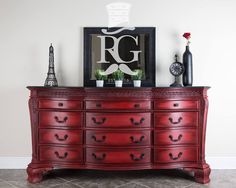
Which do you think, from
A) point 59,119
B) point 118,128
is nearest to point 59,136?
point 59,119

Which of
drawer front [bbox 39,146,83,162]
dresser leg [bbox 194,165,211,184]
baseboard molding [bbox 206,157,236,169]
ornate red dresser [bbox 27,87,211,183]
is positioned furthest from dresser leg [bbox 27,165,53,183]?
baseboard molding [bbox 206,157,236,169]

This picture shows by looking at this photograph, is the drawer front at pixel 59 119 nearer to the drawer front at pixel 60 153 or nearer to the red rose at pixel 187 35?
the drawer front at pixel 60 153

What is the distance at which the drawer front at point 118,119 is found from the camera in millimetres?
2664

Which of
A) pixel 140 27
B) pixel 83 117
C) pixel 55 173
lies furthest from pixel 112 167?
pixel 140 27

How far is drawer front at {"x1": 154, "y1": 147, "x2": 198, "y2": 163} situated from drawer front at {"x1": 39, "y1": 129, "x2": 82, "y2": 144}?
0.83m

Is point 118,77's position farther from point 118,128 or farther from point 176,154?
point 176,154

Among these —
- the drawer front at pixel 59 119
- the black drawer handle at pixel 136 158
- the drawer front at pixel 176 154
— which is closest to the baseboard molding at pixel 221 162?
the drawer front at pixel 176 154

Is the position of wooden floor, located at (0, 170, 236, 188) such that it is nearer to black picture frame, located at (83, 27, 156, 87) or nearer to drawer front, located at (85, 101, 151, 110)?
drawer front, located at (85, 101, 151, 110)

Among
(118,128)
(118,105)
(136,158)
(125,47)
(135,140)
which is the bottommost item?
(136,158)

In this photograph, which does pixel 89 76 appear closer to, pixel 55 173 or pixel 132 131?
pixel 132 131

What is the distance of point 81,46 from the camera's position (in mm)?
3270

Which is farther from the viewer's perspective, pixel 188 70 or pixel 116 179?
pixel 188 70

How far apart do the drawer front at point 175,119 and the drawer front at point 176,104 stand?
0.20 feet

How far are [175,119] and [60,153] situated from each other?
1246mm
